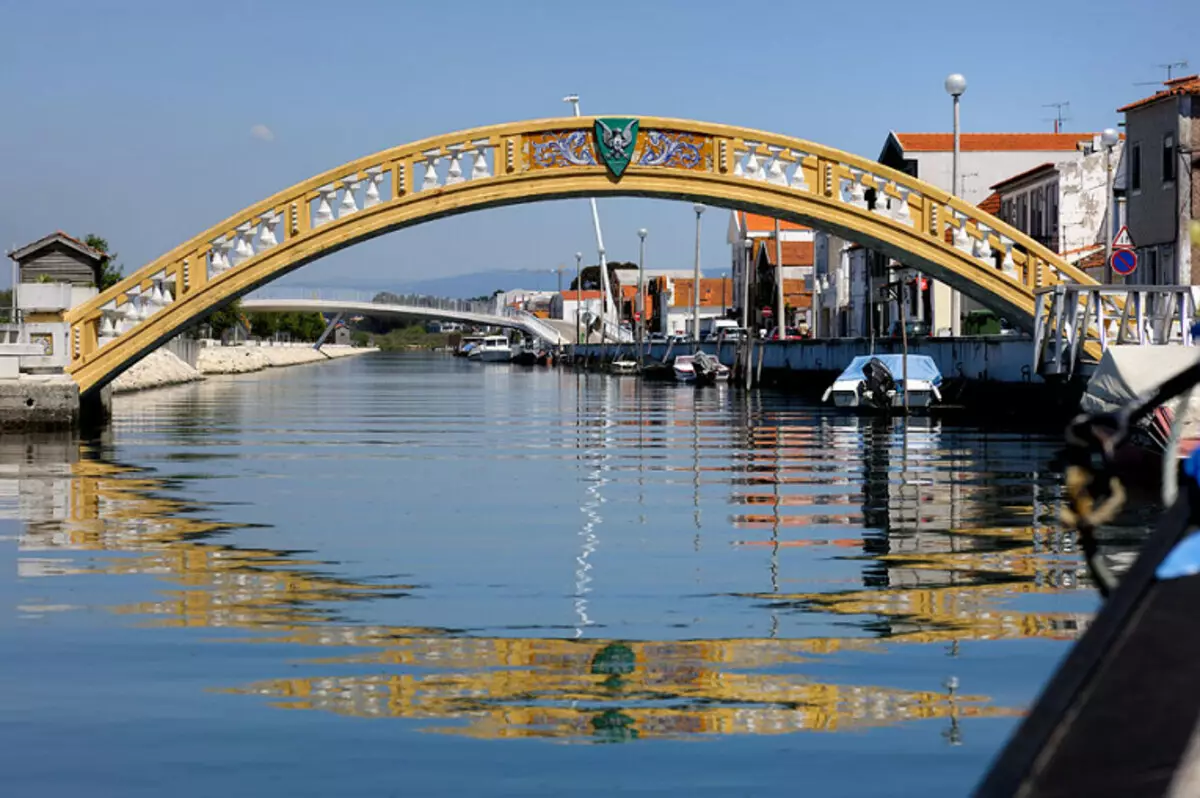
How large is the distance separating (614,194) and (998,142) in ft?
156

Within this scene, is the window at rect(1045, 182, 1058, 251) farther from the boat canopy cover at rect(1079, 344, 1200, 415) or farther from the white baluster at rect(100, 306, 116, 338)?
the boat canopy cover at rect(1079, 344, 1200, 415)

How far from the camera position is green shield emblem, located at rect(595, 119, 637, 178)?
35.6 m

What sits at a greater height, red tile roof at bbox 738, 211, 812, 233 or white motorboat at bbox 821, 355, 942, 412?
red tile roof at bbox 738, 211, 812, 233

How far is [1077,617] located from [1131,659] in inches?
267

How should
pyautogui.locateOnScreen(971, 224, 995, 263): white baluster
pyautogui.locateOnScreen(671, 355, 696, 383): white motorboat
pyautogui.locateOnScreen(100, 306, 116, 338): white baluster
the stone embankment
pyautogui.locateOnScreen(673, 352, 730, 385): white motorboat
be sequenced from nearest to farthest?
pyautogui.locateOnScreen(100, 306, 116, 338): white baluster
pyautogui.locateOnScreen(971, 224, 995, 263): white baluster
the stone embankment
pyautogui.locateOnScreen(673, 352, 730, 385): white motorboat
pyautogui.locateOnScreen(671, 355, 696, 383): white motorboat

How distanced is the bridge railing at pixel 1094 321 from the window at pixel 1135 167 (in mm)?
14208

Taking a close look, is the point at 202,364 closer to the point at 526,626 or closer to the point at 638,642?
the point at 526,626

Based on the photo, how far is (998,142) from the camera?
→ 8056cm

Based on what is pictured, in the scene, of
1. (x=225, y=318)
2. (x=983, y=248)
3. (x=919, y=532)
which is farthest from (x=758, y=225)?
(x=919, y=532)

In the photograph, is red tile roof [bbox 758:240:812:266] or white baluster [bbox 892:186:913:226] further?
red tile roof [bbox 758:240:812:266]

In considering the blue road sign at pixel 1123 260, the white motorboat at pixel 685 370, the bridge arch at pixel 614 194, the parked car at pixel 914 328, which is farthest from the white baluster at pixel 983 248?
the white motorboat at pixel 685 370

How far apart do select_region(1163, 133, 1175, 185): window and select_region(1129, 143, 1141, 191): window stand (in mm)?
1954

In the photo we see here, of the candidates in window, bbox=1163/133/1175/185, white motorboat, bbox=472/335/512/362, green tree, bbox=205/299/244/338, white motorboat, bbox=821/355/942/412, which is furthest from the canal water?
white motorboat, bbox=472/335/512/362

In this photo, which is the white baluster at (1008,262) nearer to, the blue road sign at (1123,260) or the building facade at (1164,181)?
the blue road sign at (1123,260)
